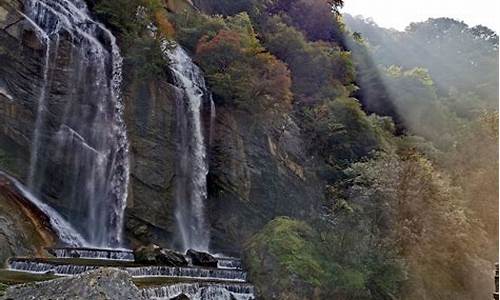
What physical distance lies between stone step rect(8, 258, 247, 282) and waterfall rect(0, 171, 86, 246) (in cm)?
246

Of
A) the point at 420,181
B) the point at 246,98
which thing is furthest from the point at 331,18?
the point at 420,181

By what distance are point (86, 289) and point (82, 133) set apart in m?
11.7

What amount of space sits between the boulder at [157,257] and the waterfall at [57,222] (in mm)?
2298

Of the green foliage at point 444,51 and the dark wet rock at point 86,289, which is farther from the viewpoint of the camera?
the green foliage at point 444,51

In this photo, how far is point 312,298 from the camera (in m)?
14.3

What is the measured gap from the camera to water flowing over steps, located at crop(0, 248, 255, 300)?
34.1 feet

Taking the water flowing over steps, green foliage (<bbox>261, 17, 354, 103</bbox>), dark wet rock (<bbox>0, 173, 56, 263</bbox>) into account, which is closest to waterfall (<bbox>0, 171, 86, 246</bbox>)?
dark wet rock (<bbox>0, 173, 56, 263</bbox>)

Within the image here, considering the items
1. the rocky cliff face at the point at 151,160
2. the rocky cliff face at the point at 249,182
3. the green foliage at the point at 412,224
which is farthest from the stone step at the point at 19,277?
the rocky cliff face at the point at 249,182

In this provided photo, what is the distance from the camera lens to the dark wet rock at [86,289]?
18.9 feet

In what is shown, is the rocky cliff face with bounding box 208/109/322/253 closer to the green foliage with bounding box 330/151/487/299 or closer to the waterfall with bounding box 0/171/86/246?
the green foliage with bounding box 330/151/487/299

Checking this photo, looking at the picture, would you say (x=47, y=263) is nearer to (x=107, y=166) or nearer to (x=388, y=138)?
(x=107, y=166)

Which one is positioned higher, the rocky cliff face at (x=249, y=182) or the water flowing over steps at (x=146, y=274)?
the rocky cliff face at (x=249, y=182)

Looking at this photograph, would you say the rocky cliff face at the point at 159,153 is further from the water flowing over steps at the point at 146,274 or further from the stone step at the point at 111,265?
the stone step at the point at 111,265

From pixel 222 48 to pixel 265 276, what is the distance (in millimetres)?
10908
